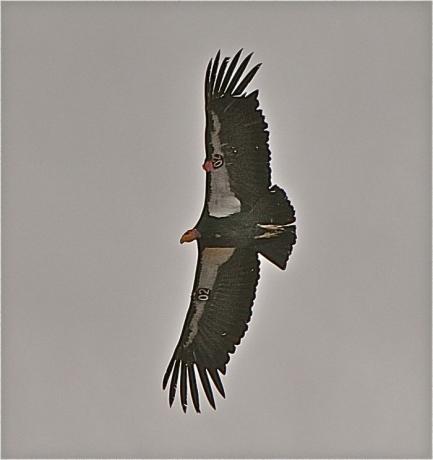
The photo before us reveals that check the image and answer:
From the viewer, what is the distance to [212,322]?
31.5ft

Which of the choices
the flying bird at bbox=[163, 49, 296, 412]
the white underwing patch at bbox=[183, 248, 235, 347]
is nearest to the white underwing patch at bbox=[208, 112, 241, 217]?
the flying bird at bbox=[163, 49, 296, 412]

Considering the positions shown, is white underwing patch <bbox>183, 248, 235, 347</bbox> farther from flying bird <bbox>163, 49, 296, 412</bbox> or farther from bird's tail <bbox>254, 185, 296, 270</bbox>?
bird's tail <bbox>254, 185, 296, 270</bbox>

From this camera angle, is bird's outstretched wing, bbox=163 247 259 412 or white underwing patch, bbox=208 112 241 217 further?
bird's outstretched wing, bbox=163 247 259 412

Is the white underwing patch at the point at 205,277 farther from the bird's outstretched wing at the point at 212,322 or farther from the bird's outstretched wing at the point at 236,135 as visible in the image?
the bird's outstretched wing at the point at 236,135

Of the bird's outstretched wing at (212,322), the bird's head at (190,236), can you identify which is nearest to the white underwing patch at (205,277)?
the bird's outstretched wing at (212,322)

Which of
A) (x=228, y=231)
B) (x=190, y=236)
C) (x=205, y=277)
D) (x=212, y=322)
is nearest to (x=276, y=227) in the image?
(x=228, y=231)

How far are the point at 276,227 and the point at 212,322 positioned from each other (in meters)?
1.16

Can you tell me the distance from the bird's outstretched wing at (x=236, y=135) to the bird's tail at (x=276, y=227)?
0.32 feet

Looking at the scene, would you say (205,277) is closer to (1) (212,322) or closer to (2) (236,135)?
(1) (212,322)

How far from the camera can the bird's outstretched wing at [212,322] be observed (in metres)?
9.54

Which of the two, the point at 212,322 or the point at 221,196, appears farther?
the point at 212,322

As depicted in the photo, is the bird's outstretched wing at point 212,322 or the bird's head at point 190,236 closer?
the bird's head at point 190,236

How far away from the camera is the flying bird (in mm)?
8695

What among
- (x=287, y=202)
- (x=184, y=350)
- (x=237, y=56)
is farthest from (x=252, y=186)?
(x=184, y=350)
